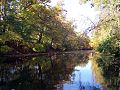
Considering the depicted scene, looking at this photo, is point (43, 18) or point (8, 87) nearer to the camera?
point (8, 87)

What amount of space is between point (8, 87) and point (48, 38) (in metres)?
41.7

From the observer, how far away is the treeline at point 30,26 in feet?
129

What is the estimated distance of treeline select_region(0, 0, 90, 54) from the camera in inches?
1543

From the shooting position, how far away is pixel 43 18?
5309 cm

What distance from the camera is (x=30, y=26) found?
44.5 meters

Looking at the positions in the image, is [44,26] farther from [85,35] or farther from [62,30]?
[85,35]

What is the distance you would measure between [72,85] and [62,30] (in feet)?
129

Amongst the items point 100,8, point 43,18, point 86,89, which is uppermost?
point 43,18

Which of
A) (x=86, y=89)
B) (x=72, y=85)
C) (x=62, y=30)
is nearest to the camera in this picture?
(x=86, y=89)

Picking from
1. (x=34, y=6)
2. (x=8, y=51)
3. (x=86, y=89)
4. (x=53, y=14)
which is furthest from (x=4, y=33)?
(x=86, y=89)

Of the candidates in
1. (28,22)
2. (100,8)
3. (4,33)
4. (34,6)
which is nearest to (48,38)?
(34,6)

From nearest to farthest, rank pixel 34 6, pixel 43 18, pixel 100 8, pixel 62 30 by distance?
pixel 100 8 → pixel 34 6 → pixel 43 18 → pixel 62 30

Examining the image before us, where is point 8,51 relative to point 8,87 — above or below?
above

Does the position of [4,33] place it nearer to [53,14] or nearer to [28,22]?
[28,22]
